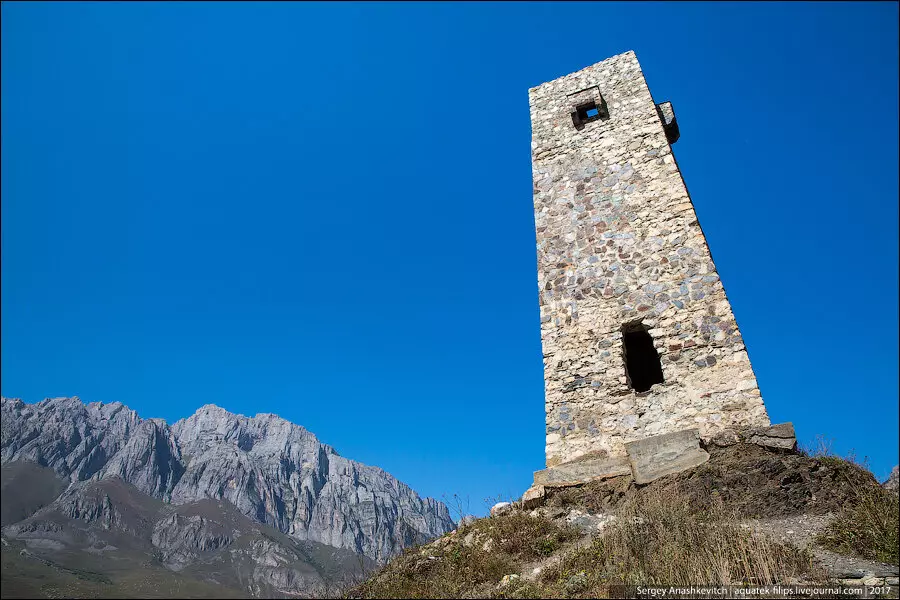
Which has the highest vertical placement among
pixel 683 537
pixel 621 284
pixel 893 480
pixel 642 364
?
pixel 621 284

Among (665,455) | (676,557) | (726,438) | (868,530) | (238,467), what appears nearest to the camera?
(676,557)

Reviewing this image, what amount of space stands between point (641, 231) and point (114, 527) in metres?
8.56

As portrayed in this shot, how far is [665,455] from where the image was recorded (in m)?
6.67

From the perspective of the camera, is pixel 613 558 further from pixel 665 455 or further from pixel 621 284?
pixel 621 284

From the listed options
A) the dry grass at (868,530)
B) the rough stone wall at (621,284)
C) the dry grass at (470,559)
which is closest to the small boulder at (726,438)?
the rough stone wall at (621,284)

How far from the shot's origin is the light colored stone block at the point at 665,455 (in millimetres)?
6484

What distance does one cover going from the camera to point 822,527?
5.16 m

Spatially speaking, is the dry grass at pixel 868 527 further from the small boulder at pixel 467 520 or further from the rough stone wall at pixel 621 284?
the small boulder at pixel 467 520

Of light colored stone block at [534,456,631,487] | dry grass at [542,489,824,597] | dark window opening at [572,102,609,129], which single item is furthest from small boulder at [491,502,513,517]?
dark window opening at [572,102,609,129]

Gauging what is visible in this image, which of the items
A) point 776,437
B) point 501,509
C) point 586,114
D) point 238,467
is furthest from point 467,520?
point 238,467

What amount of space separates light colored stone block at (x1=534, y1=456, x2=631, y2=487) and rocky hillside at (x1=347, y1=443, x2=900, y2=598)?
16cm

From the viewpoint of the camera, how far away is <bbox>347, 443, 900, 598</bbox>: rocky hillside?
4320mm

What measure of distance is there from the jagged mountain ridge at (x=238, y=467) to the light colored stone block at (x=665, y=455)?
9.41 feet

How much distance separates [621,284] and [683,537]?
14.9 ft
